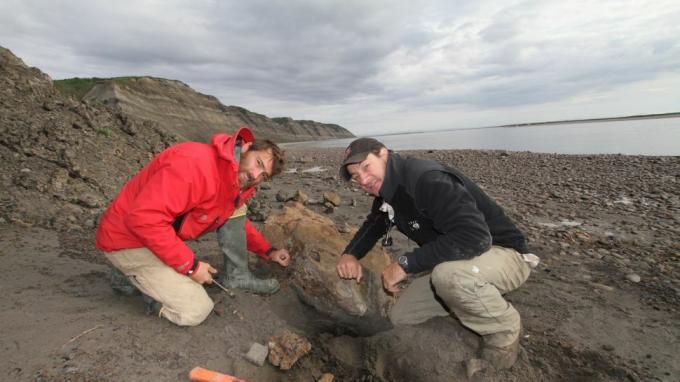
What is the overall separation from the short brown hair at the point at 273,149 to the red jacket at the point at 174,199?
4.4 inches

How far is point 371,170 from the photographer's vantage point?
2861 mm

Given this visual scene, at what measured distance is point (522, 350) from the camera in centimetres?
296

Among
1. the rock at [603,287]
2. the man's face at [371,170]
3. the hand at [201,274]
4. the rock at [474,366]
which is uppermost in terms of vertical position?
the man's face at [371,170]

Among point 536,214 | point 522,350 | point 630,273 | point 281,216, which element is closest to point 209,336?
point 281,216

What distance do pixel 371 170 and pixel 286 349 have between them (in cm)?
167

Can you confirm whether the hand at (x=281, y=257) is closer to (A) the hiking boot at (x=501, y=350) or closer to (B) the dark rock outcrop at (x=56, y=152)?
(A) the hiking boot at (x=501, y=350)

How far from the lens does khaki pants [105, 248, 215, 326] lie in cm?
313

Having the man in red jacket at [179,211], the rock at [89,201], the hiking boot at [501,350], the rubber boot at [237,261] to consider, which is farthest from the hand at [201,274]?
the rock at [89,201]

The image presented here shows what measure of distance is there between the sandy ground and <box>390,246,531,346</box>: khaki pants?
35 centimetres

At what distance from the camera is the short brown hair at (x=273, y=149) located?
128 inches

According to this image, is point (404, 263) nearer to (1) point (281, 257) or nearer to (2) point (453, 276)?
(2) point (453, 276)

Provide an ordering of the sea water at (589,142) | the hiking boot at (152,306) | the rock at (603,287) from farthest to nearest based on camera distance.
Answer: the sea water at (589,142)
the rock at (603,287)
the hiking boot at (152,306)

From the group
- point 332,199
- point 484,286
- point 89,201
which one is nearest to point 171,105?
point 89,201

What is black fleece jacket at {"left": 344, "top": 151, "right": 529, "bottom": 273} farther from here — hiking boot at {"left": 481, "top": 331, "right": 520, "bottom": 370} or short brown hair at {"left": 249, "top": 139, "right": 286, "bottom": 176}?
short brown hair at {"left": 249, "top": 139, "right": 286, "bottom": 176}
